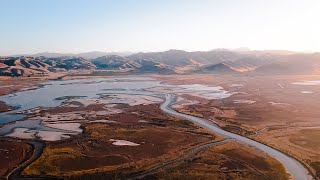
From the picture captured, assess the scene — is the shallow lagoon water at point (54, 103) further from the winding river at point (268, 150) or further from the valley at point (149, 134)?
the winding river at point (268, 150)

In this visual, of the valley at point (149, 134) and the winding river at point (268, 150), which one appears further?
the valley at point (149, 134)

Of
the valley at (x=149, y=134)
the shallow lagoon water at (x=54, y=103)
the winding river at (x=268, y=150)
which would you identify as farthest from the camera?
the shallow lagoon water at (x=54, y=103)

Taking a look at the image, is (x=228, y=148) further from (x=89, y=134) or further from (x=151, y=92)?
(x=151, y=92)

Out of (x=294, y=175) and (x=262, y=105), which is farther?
(x=262, y=105)

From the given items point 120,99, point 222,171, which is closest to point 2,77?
point 120,99

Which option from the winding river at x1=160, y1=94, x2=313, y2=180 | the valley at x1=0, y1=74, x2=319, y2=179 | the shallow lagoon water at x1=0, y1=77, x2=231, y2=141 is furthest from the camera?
the shallow lagoon water at x1=0, y1=77, x2=231, y2=141

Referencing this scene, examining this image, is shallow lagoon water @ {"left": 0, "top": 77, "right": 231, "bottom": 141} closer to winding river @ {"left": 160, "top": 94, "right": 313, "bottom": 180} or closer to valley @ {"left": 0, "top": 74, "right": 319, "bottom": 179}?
valley @ {"left": 0, "top": 74, "right": 319, "bottom": 179}

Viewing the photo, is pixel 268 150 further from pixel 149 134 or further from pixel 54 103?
pixel 54 103

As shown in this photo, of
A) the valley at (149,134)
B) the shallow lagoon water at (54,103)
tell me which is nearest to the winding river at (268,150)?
the valley at (149,134)

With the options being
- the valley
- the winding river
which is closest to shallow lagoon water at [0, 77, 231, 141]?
the valley

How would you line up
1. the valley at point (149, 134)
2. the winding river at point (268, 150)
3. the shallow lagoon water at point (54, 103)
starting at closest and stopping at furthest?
the winding river at point (268, 150), the valley at point (149, 134), the shallow lagoon water at point (54, 103)

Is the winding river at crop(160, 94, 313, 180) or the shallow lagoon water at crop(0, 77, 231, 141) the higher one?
the winding river at crop(160, 94, 313, 180)
